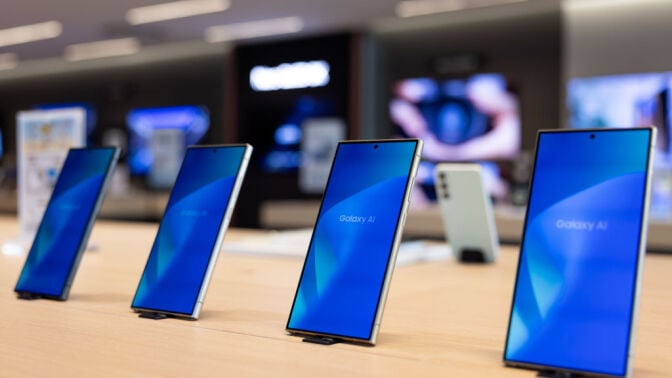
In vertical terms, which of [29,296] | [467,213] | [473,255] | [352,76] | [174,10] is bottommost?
[29,296]

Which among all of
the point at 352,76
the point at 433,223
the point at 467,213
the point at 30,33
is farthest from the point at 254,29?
the point at 467,213

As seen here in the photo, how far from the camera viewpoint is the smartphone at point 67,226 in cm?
151

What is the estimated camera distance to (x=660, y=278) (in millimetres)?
2004

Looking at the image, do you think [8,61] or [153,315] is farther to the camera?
[8,61]

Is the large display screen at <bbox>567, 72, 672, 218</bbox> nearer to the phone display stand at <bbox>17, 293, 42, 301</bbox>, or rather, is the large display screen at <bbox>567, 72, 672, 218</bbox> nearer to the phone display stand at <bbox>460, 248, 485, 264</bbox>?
the phone display stand at <bbox>460, 248, 485, 264</bbox>

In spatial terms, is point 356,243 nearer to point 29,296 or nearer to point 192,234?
point 192,234

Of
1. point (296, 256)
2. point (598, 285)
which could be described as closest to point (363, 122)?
Result: point (296, 256)

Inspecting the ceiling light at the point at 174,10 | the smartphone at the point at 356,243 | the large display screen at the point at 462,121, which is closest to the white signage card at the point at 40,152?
the smartphone at the point at 356,243

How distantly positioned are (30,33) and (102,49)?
1343 millimetres

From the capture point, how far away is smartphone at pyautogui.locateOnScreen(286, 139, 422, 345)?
108cm

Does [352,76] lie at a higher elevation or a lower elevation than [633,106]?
higher

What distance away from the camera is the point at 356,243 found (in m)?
1.13

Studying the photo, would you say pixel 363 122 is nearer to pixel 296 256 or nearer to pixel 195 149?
pixel 296 256

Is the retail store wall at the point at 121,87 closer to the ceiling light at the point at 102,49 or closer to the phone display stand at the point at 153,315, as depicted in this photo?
the ceiling light at the point at 102,49
